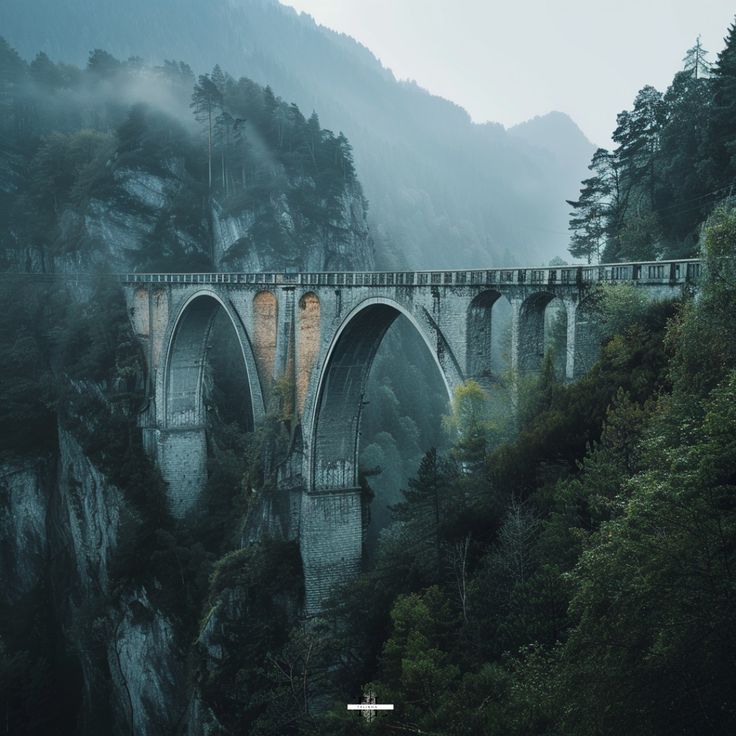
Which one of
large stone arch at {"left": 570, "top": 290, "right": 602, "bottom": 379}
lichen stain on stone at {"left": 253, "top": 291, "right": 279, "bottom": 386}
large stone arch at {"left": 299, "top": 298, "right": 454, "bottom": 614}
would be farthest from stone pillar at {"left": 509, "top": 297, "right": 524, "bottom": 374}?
lichen stain on stone at {"left": 253, "top": 291, "right": 279, "bottom": 386}

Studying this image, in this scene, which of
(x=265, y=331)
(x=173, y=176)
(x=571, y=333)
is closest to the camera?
(x=571, y=333)

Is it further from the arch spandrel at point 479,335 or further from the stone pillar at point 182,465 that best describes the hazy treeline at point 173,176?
the arch spandrel at point 479,335

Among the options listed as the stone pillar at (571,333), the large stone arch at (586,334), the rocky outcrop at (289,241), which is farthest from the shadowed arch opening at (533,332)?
the rocky outcrop at (289,241)

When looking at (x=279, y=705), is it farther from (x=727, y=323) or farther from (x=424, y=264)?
(x=424, y=264)

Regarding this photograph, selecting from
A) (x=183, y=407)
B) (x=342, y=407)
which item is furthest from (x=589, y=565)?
(x=183, y=407)

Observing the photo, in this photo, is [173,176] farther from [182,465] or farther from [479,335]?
[479,335]

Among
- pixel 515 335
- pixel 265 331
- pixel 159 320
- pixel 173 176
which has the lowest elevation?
pixel 515 335

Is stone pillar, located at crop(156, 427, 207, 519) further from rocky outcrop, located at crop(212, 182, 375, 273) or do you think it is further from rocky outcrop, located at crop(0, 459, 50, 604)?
rocky outcrop, located at crop(212, 182, 375, 273)
